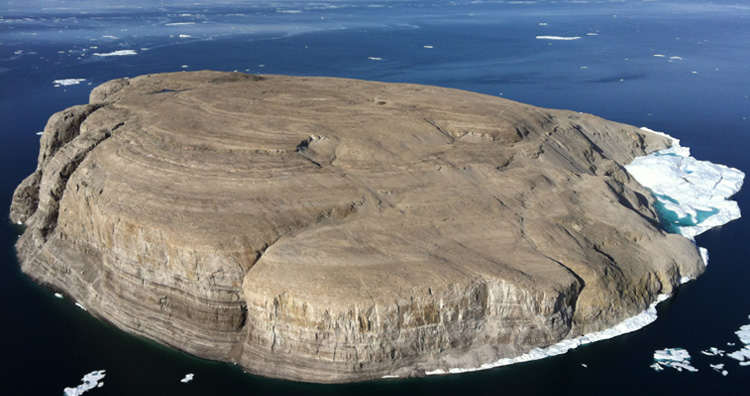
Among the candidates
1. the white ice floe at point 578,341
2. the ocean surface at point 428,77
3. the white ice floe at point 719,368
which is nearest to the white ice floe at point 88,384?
the ocean surface at point 428,77

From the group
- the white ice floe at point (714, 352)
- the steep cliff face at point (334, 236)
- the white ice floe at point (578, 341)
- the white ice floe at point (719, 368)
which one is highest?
the steep cliff face at point (334, 236)

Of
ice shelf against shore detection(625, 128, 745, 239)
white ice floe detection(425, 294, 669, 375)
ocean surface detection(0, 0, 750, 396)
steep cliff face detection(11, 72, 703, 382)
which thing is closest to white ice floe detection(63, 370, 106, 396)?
ocean surface detection(0, 0, 750, 396)

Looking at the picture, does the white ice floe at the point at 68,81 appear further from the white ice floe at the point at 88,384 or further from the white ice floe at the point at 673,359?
the white ice floe at the point at 673,359

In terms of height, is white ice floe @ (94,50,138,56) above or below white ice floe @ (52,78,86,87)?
above

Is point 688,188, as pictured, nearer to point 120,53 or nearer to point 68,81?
point 68,81

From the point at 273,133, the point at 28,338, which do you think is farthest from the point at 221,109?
the point at 28,338

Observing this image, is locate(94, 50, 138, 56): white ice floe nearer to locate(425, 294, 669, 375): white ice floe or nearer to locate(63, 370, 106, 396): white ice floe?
locate(63, 370, 106, 396): white ice floe

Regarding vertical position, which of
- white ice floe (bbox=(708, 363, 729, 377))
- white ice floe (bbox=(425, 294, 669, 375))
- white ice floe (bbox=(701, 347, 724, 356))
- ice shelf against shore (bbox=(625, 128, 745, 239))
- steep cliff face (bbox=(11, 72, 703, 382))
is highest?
steep cliff face (bbox=(11, 72, 703, 382))
